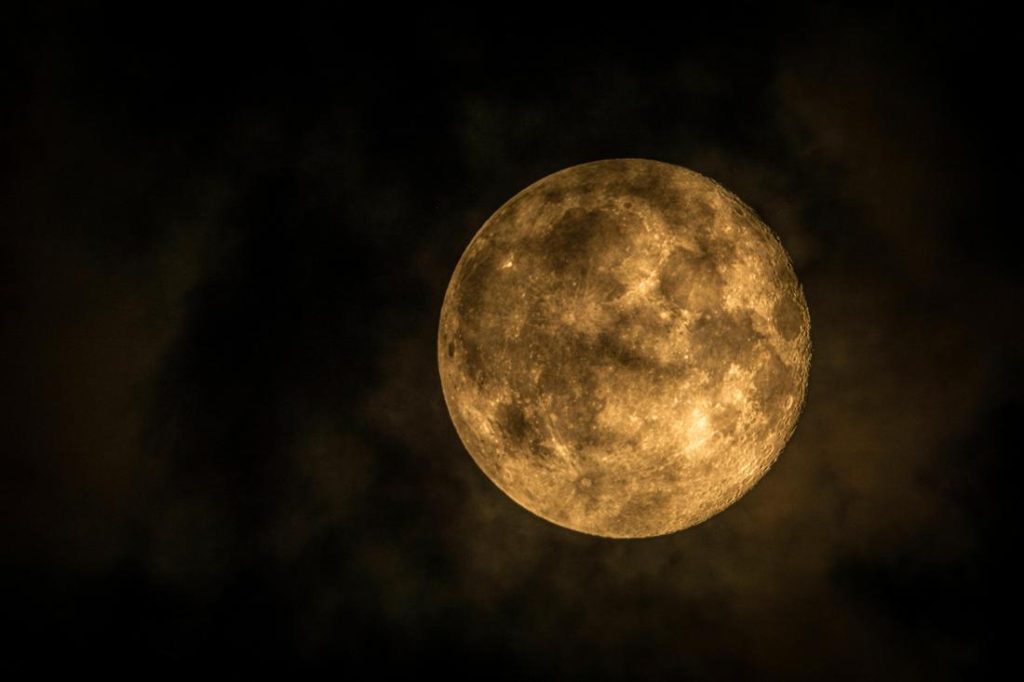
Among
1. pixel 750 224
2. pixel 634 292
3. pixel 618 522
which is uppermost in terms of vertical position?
pixel 750 224

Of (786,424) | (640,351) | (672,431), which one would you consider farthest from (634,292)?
(786,424)

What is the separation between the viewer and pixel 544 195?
314cm

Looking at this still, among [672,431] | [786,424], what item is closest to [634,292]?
[672,431]

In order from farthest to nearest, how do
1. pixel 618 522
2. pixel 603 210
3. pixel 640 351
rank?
pixel 618 522 < pixel 603 210 < pixel 640 351

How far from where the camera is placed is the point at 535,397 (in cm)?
288

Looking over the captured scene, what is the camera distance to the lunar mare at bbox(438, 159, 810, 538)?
2.74 m

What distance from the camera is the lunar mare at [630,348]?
2.74 metres

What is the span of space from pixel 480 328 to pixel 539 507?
98 cm

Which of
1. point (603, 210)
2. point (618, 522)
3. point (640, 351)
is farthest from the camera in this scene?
point (618, 522)

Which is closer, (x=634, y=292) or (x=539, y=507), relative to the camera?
(x=634, y=292)

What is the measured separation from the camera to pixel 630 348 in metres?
2.72

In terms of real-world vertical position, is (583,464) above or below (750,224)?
below

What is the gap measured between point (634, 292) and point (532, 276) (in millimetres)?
459

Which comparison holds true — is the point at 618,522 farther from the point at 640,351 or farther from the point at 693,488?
the point at 640,351
